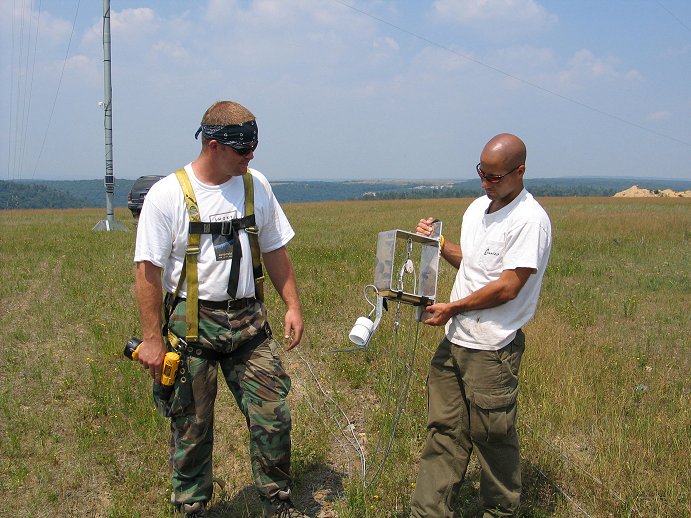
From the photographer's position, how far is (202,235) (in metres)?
3.49

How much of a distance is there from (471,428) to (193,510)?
166 cm

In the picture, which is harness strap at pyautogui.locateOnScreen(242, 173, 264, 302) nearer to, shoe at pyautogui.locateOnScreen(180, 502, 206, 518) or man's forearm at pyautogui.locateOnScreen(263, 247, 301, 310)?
man's forearm at pyautogui.locateOnScreen(263, 247, 301, 310)

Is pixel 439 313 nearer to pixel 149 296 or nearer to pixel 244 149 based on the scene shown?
pixel 244 149

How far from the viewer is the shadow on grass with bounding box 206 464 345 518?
13.4 feet

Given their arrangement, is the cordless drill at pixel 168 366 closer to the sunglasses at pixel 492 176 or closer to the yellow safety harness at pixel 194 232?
the yellow safety harness at pixel 194 232

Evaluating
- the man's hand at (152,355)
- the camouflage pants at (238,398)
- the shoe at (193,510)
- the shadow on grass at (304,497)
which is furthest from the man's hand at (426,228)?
the shoe at (193,510)

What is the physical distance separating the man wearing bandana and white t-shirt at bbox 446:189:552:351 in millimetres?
1142

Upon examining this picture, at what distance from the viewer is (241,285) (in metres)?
3.61

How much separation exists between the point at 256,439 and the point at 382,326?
3.85m

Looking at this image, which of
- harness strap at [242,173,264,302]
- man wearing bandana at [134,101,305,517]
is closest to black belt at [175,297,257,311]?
man wearing bandana at [134,101,305,517]

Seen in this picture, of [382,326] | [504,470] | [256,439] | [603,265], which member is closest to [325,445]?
[256,439]

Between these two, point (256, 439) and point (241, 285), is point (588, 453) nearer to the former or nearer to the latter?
point (256, 439)

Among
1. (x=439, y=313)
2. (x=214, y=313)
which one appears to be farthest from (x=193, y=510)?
(x=439, y=313)

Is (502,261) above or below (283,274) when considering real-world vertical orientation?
above
